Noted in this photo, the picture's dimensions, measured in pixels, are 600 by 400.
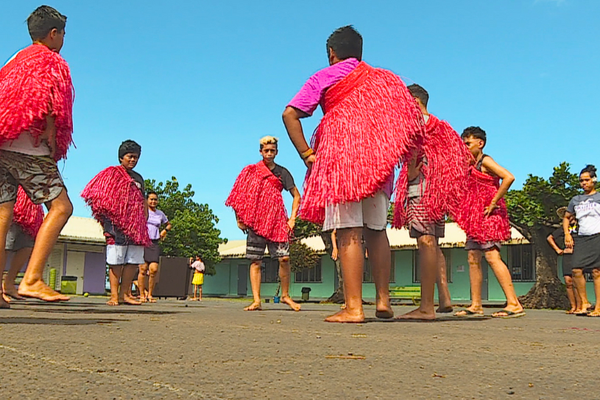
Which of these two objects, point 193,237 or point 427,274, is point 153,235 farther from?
point 193,237

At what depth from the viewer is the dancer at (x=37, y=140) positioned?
4449 millimetres

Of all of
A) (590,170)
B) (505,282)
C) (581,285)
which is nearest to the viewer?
(505,282)

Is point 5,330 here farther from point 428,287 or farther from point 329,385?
point 428,287

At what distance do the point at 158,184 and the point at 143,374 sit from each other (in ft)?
143

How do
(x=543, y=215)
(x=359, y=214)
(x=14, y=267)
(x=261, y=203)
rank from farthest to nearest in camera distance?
(x=543, y=215)
(x=14, y=267)
(x=261, y=203)
(x=359, y=214)

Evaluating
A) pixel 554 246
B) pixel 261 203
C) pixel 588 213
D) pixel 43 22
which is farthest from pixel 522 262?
pixel 43 22

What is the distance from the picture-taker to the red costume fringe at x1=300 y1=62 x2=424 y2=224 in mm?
4465

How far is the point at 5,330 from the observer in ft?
10.4

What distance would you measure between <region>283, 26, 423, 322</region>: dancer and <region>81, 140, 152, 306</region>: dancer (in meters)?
4.41

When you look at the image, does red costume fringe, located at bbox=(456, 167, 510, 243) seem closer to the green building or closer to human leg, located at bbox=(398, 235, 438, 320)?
human leg, located at bbox=(398, 235, 438, 320)

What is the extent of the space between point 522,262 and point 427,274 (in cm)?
2689

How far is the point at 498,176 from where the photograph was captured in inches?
280

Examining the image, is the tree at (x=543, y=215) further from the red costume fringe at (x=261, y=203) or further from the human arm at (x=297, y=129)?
the human arm at (x=297, y=129)

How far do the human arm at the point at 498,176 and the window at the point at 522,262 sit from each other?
24375mm
